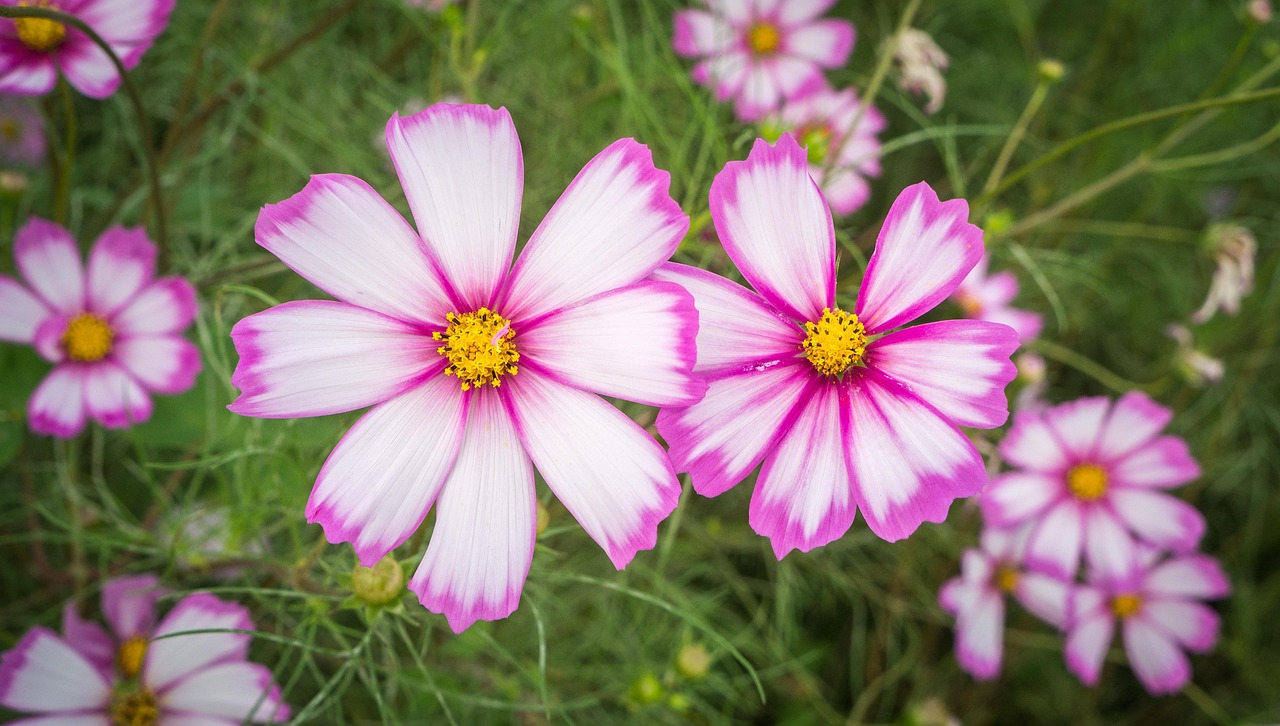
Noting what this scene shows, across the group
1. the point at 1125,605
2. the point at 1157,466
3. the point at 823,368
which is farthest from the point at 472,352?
the point at 1125,605

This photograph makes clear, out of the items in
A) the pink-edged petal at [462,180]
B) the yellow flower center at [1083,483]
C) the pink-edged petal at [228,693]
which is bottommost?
the yellow flower center at [1083,483]

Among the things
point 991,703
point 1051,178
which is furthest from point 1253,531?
point 1051,178

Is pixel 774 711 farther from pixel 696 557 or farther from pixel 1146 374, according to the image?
pixel 1146 374

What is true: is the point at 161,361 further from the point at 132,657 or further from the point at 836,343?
the point at 836,343

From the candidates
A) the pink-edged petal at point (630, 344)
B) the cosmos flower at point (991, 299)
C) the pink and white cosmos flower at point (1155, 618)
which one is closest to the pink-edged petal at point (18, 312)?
the pink-edged petal at point (630, 344)

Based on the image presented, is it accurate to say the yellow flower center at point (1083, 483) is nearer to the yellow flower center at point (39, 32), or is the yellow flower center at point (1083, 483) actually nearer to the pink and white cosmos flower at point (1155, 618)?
the pink and white cosmos flower at point (1155, 618)

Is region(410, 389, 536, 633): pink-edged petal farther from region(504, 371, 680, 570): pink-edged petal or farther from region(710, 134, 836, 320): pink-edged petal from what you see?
region(710, 134, 836, 320): pink-edged petal
